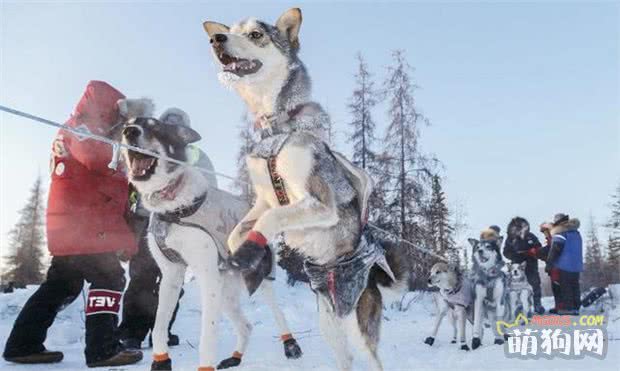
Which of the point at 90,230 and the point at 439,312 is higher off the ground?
the point at 90,230

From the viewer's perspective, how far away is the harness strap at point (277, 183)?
80.2 inches

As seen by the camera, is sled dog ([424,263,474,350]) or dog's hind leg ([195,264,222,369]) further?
sled dog ([424,263,474,350])

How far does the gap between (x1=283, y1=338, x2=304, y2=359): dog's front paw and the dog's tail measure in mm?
1330

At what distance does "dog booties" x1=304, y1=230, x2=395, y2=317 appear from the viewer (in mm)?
2236

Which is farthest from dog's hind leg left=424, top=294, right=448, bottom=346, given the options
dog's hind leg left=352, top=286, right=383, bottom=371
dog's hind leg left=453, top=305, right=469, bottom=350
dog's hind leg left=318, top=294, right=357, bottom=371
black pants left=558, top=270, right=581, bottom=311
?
dog's hind leg left=352, top=286, right=383, bottom=371

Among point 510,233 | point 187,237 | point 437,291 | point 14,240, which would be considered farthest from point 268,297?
point 14,240

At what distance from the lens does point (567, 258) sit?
651 centimetres

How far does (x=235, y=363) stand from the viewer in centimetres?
332

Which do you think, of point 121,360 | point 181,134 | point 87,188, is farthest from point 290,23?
point 121,360

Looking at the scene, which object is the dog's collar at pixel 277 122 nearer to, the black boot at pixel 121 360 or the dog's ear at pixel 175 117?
the dog's ear at pixel 175 117

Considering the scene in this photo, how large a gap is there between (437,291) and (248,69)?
4820 mm

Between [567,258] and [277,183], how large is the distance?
19.4 ft

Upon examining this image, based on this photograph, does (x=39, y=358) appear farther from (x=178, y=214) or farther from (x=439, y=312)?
(x=439, y=312)

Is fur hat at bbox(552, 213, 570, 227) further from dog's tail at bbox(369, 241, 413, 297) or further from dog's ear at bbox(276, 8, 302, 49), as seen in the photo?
dog's ear at bbox(276, 8, 302, 49)
